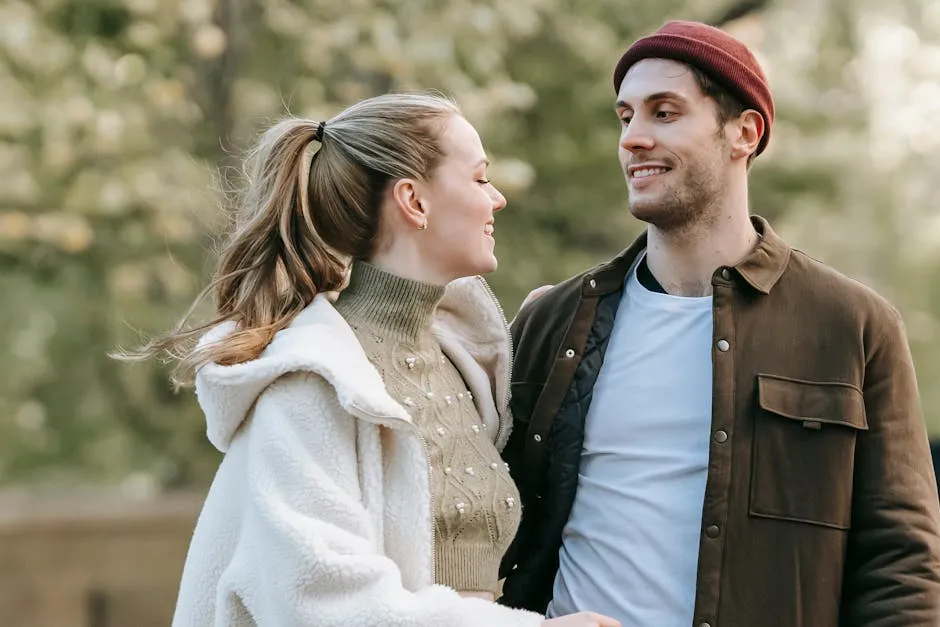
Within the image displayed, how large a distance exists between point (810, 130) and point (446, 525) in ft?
22.4

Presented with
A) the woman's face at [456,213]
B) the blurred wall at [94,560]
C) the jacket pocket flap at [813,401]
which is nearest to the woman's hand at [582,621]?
the jacket pocket flap at [813,401]

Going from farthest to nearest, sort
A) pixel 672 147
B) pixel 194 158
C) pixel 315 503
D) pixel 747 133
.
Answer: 1. pixel 194 158
2. pixel 747 133
3. pixel 672 147
4. pixel 315 503

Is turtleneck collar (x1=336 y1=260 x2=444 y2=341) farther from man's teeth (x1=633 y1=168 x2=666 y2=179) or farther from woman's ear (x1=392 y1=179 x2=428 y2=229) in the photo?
man's teeth (x1=633 y1=168 x2=666 y2=179)

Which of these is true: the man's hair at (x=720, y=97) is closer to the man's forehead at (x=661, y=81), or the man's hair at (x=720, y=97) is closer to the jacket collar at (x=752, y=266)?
the man's forehead at (x=661, y=81)

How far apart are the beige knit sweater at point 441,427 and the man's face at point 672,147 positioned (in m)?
0.62

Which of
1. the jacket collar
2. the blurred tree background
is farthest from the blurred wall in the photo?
the jacket collar

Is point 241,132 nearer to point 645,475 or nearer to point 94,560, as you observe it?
point 94,560

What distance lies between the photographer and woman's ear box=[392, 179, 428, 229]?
339 cm

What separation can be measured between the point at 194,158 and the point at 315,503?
5.72 m

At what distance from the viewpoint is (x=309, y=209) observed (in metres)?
3.44

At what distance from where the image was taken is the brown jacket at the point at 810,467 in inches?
136

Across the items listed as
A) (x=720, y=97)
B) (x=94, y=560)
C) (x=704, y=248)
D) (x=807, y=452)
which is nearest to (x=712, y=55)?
(x=720, y=97)

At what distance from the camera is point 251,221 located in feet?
11.2

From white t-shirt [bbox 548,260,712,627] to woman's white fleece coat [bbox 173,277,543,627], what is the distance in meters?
0.43
